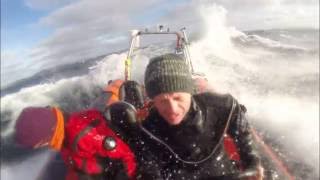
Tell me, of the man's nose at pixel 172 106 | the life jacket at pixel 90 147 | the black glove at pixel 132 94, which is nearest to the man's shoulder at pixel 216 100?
the man's nose at pixel 172 106

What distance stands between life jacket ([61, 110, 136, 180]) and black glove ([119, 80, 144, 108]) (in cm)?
190

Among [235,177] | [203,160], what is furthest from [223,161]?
[235,177]

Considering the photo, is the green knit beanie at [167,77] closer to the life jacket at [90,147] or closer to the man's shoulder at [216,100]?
the man's shoulder at [216,100]

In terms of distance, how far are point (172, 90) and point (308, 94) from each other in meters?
9.05

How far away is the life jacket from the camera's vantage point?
10.7ft

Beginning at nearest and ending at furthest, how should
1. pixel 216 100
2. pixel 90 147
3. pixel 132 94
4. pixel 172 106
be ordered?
pixel 172 106 < pixel 90 147 < pixel 216 100 < pixel 132 94

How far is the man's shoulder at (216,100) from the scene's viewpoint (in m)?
3.46

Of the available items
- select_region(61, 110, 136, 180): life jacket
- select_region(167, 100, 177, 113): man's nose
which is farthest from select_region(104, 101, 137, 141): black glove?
select_region(167, 100, 177, 113): man's nose

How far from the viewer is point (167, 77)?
10.7 ft

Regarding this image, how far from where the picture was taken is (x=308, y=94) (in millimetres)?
11445

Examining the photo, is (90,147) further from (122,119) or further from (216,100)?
(216,100)

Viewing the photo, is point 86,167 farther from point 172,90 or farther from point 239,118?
point 239,118

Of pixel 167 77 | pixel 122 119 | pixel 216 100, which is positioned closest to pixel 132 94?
pixel 122 119

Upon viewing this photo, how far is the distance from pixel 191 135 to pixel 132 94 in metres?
2.24
